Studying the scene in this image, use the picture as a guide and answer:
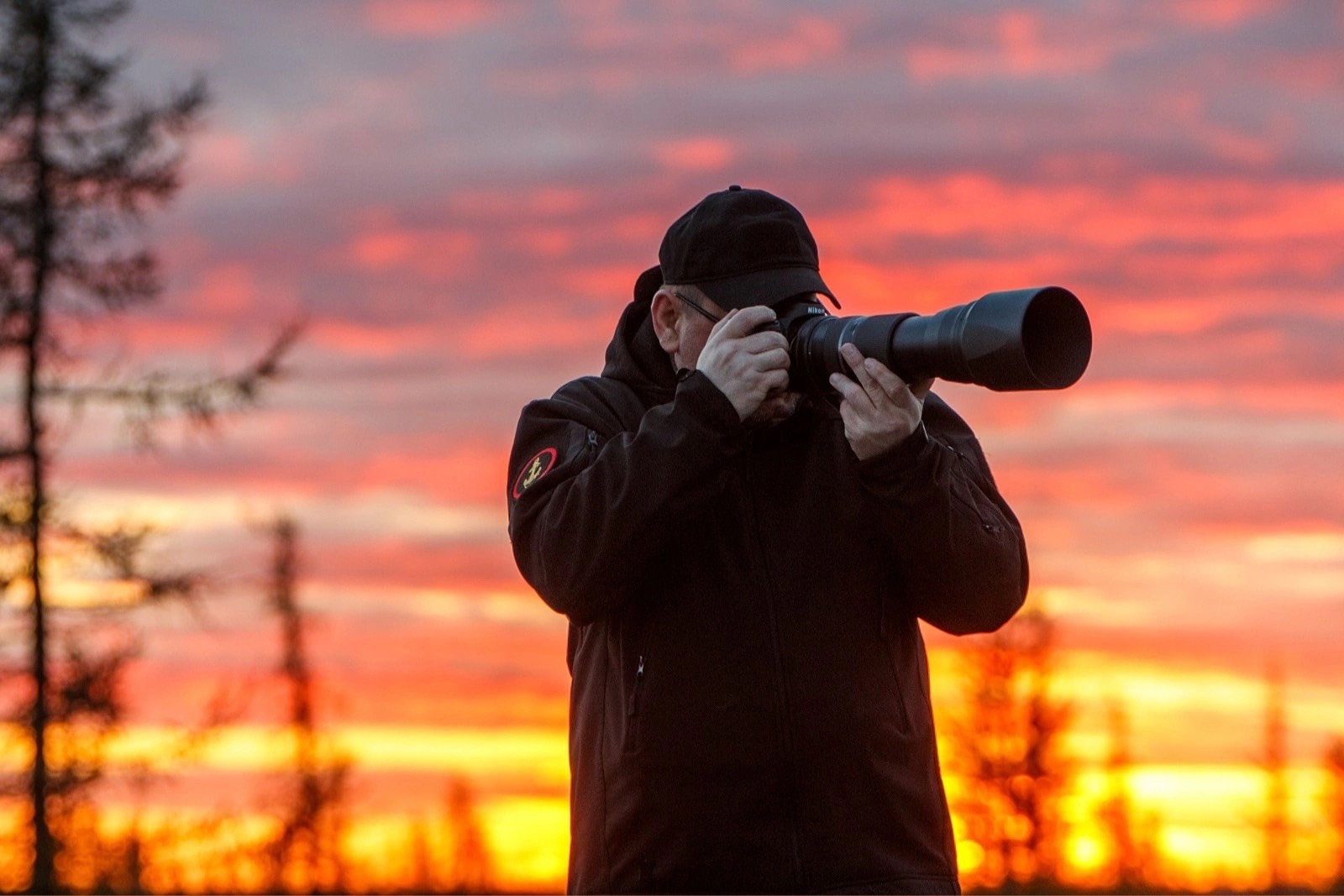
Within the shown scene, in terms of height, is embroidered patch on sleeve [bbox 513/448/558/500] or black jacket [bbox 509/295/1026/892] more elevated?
embroidered patch on sleeve [bbox 513/448/558/500]

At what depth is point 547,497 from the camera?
3.21 metres

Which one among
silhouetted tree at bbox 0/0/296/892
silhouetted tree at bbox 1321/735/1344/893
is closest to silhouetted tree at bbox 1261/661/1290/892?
silhouetted tree at bbox 1321/735/1344/893

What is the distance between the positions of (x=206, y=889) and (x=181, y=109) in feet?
26.9

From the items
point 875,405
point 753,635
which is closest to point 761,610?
point 753,635

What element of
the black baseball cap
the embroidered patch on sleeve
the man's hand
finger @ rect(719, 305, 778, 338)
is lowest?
the embroidered patch on sleeve

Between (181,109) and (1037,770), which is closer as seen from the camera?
(181,109)

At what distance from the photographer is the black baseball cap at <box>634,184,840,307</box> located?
3.33 metres

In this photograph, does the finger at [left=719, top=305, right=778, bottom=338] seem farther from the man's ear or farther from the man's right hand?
the man's ear

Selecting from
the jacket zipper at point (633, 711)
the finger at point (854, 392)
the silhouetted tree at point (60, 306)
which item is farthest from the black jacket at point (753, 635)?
the silhouetted tree at point (60, 306)

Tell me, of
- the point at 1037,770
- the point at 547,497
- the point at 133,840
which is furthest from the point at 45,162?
the point at 1037,770

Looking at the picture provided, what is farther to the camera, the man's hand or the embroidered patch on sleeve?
the embroidered patch on sleeve

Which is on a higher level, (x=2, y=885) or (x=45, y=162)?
(x=45, y=162)

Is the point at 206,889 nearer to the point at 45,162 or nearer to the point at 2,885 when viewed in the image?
the point at 2,885

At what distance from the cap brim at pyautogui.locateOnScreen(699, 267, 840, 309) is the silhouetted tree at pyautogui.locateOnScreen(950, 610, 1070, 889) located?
25.6 meters
